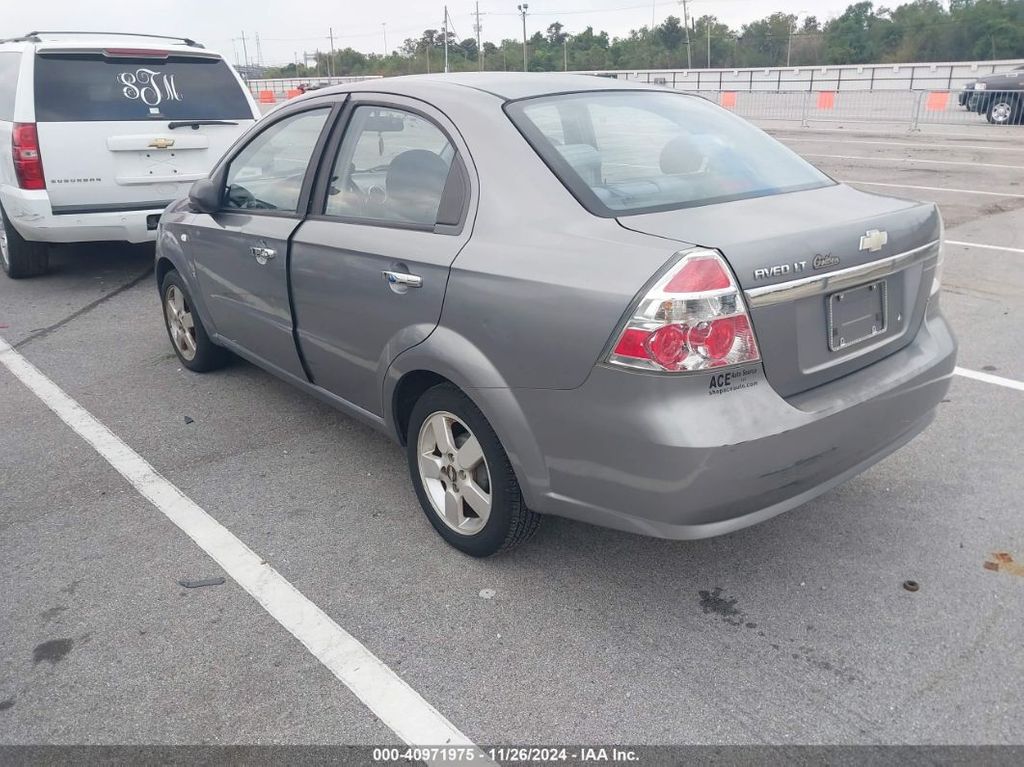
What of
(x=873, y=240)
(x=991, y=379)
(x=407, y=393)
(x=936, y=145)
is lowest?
(x=991, y=379)

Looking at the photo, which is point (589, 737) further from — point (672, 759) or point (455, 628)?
point (455, 628)

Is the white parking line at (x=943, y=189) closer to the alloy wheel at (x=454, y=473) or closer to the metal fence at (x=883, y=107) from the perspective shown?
the metal fence at (x=883, y=107)

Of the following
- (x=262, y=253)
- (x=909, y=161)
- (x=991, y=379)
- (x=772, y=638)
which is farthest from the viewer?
(x=909, y=161)

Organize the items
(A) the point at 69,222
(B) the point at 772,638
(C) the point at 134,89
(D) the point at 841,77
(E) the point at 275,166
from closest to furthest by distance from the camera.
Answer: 1. (B) the point at 772,638
2. (E) the point at 275,166
3. (A) the point at 69,222
4. (C) the point at 134,89
5. (D) the point at 841,77

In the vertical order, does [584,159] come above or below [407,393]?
above

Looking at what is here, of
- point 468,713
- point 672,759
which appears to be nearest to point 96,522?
point 468,713

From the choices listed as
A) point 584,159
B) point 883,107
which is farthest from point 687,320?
point 883,107

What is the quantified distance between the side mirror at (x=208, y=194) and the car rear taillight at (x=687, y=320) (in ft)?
8.87

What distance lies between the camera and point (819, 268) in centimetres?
264

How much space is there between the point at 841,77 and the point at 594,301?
145 feet

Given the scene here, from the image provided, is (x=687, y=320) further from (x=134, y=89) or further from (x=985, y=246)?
(x=985, y=246)

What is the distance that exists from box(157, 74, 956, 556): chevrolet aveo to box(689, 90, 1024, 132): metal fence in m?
18.1

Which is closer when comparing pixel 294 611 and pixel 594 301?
pixel 594 301

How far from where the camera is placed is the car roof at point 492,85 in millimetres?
3312
